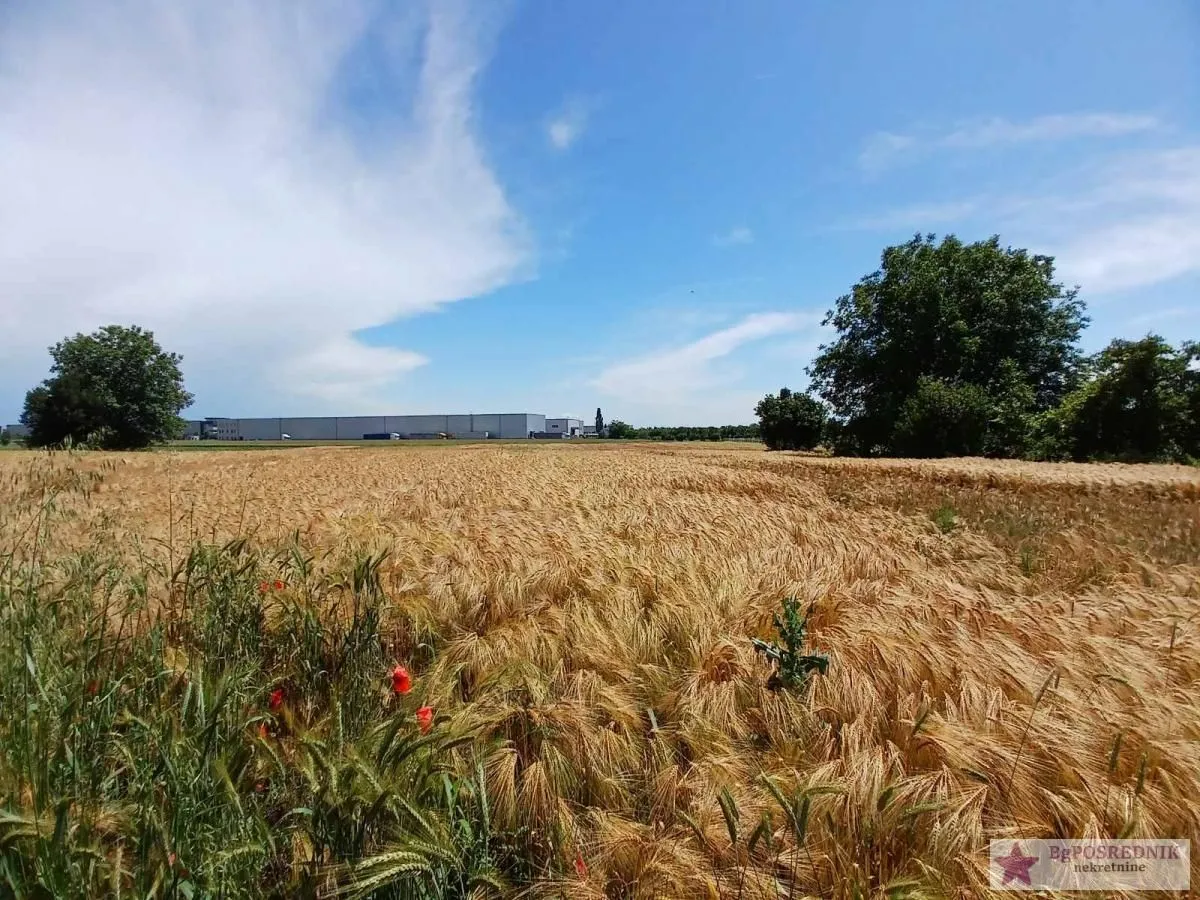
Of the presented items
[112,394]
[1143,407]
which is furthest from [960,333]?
[112,394]

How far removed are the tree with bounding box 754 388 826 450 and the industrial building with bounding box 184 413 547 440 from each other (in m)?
94.2

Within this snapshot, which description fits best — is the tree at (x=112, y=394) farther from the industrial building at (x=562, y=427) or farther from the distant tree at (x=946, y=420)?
the industrial building at (x=562, y=427)

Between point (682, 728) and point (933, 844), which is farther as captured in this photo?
point (682, 728)

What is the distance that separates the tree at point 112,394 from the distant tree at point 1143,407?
79097 mm

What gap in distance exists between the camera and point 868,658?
9.57 feet

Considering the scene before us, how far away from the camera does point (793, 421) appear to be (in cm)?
6481

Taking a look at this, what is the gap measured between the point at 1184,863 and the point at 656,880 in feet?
5.14

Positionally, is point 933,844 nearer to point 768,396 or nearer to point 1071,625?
point 1071,625

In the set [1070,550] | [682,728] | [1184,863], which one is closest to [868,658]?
[682,728]

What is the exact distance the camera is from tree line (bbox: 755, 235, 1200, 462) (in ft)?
97.8

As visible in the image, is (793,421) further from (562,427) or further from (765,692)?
(562,427)

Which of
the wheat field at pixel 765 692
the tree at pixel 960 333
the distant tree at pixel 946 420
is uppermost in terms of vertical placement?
the tree at pixel 960 333

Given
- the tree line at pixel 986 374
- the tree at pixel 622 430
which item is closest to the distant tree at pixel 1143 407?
the tree line at pixel 986 374

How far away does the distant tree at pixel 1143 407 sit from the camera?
29.1m
